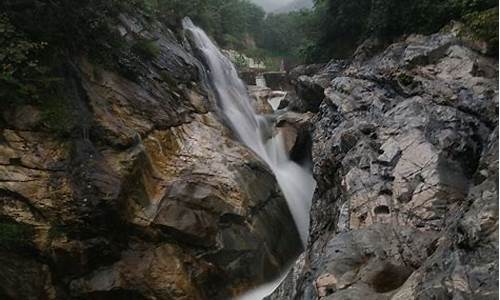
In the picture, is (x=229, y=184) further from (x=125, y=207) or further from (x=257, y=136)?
(x=257, y=136)

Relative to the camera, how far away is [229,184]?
11875mm

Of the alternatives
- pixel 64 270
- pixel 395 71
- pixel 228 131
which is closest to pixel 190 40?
pixel 228 131

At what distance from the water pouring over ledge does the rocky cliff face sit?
2.20 ft

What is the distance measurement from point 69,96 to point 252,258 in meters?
6.14

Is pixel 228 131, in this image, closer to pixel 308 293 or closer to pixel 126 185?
pixel 126 185

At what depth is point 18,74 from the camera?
10359 millimetres

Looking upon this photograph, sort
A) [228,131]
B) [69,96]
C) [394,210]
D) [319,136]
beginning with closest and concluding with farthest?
[394,210] < [69,96] < [319,136] < [228,131]

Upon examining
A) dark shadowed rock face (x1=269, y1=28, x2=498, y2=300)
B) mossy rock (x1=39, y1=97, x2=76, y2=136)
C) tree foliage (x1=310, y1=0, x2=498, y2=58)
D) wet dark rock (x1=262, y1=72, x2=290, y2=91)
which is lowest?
dark shadowed rock face (x1=269, y1=28, x2=498, y2=300)

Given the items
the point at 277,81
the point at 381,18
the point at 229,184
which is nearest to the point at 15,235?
the point at 229,184

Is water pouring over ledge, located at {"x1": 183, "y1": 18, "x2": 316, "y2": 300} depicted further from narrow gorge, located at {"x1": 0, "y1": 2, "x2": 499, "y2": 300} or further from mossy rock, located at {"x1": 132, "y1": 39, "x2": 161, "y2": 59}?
mossy rock, located at {"x1": 132, "y1": 39, "x2": 161, "y2": 59}

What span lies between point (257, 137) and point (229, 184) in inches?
189

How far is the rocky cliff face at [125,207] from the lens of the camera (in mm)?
9789

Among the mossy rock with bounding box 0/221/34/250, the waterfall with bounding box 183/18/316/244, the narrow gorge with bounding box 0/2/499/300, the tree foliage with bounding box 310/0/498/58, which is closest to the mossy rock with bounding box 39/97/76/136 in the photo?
the narrow gorge with bounding box 0/2/499/300

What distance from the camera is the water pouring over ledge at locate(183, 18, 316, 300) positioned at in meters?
13.4
